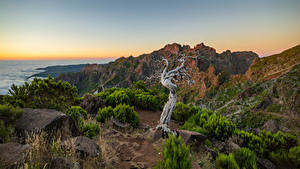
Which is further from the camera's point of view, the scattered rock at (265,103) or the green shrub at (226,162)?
the scattered rock at (265,103)

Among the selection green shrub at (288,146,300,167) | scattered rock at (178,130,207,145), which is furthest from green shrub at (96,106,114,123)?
green shrub at (288,146,300,167)

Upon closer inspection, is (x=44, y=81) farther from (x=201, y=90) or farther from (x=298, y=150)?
(x=201, y=90)

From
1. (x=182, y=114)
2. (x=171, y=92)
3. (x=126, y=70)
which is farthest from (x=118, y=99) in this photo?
(x=126, y=70)

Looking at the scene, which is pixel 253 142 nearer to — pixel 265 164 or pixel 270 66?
pixel 265 164

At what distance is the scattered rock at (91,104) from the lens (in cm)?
1014

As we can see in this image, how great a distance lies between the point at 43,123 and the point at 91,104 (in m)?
6.55

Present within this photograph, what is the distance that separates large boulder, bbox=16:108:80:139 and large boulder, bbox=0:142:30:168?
696 millimetres

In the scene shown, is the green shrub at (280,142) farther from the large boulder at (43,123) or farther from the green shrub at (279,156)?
the large boulder at (43,123)

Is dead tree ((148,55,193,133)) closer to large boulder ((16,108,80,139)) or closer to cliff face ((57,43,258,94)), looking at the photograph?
large boulder ((16,108,80,139))

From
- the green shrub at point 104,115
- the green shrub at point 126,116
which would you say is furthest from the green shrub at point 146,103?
the green shrub at point 104,115

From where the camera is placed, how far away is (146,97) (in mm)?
12047

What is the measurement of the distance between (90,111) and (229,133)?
27.6 ft

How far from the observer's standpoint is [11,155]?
8.75 feet

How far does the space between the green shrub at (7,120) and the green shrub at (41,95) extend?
6.65 ft
